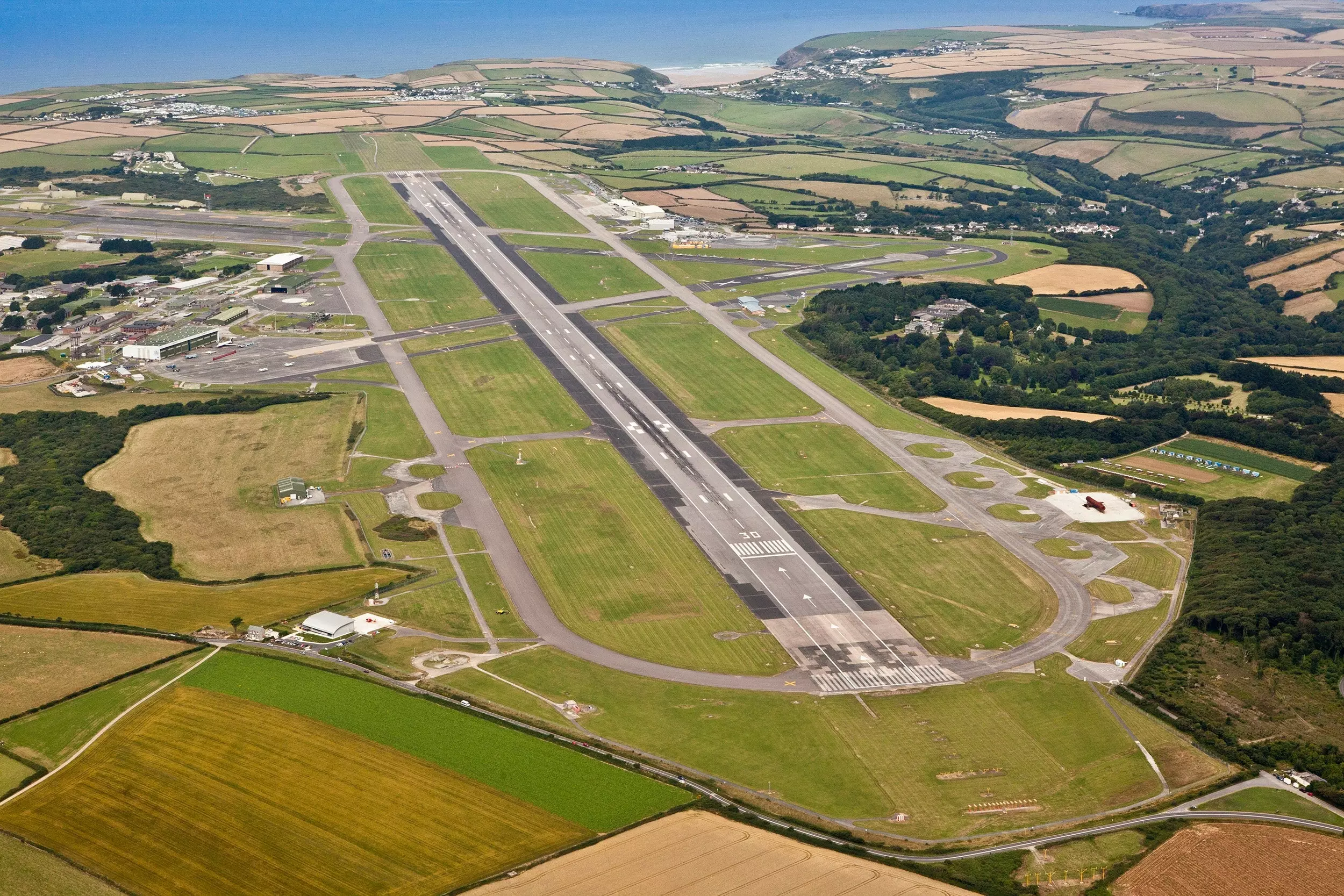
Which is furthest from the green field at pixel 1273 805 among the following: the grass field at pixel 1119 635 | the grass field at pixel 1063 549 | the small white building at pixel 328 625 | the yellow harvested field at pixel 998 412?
the yellow harvested field at pixel 998 412

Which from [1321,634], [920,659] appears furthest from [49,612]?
[1321,634]

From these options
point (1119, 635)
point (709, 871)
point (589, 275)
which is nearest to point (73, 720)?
point (709, 871)

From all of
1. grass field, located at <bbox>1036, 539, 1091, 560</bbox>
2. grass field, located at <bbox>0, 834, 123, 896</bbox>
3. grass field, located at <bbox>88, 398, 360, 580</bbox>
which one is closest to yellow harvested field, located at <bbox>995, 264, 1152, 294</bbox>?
grass field, located at <bbox>1036, 539, 1091, 560</bbox>

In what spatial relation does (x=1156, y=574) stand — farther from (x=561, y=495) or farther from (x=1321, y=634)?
(x=561, y=495)

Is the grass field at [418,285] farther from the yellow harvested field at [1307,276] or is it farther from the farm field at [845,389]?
the yellow harvested field at [1307,276]

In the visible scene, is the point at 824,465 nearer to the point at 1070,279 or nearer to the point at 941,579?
the point at 941,579

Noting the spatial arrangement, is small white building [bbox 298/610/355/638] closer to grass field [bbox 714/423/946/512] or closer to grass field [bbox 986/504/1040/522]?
grass field [bbox 714/423/946/512]
